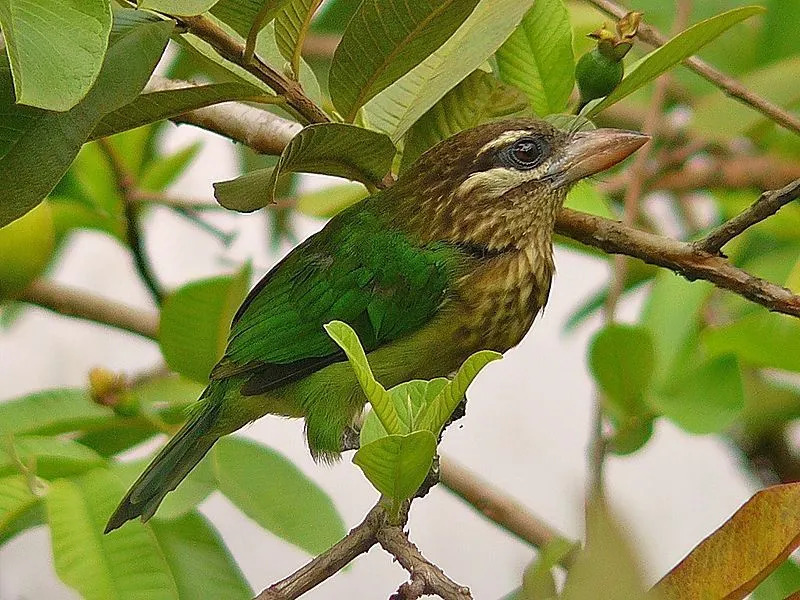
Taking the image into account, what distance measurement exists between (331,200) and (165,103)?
928 mm

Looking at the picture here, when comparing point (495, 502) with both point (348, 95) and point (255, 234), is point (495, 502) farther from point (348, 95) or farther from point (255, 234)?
point (255, 234)

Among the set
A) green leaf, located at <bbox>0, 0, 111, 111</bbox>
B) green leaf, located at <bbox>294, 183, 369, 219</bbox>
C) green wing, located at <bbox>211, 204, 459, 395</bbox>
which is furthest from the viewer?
green leaf, located at <bbox>294, 183, 369, 219</bbox>

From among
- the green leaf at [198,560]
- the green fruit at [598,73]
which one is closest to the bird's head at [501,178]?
the green fruit at [598,73]

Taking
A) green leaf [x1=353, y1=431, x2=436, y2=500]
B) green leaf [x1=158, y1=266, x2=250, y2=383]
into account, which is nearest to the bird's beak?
green leaf [x1=158, y1=266, x2=250, y2=383]

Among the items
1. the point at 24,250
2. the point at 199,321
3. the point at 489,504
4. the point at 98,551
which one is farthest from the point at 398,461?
the point at 24,250

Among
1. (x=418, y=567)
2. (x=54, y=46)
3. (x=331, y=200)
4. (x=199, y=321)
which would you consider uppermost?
(x=331, y=200)

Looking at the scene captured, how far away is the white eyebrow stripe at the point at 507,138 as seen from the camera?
4.79 feet

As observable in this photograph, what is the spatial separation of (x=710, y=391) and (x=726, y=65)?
2.94 ft

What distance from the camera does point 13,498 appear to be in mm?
1338

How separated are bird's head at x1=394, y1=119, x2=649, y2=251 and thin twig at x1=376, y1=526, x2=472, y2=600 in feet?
1.73

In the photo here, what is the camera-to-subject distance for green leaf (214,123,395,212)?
105 cm

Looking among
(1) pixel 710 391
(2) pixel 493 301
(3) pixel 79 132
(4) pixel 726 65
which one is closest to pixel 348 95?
(3) pixel 79 132

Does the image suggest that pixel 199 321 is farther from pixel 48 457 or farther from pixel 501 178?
pixel 501 178

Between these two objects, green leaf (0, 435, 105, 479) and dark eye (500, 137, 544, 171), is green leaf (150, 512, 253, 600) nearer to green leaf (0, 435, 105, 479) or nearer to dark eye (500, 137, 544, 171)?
green leaf (0, 435, 105, 479)
